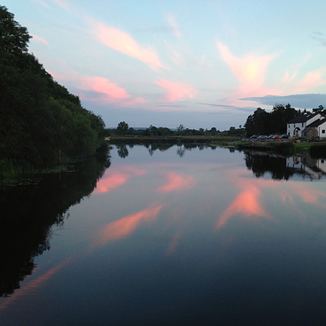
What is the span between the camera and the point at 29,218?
2098cm

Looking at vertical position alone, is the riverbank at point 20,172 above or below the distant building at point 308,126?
below

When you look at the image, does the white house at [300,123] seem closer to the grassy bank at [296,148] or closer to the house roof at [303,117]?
the house roof at [303,117]

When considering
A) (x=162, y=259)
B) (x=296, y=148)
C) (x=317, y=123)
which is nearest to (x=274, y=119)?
(x=317, y=123)

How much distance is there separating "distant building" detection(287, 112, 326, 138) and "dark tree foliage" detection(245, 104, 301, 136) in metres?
5.52

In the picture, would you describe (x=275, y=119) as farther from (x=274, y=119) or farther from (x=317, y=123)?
(x=317, y=123)

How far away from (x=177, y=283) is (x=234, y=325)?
2835 mm

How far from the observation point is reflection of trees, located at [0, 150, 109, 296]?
13.8 meters

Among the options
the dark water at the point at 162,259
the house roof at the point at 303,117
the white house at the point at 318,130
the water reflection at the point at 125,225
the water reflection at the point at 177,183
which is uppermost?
the house roof at the point at 303,117

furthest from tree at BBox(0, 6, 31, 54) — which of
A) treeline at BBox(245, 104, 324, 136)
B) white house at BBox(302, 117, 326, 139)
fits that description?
treeline at BBox(245, 104, 324, 136)

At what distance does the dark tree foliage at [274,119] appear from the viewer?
12729 cm

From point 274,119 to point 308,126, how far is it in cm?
2127

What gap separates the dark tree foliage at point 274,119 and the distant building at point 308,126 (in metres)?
5.52

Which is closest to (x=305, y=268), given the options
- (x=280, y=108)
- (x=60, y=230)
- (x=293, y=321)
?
(x=293, y=321)

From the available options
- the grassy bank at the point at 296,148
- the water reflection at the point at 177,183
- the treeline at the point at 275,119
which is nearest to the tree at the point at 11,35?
the water reflection at the point at 177,183
